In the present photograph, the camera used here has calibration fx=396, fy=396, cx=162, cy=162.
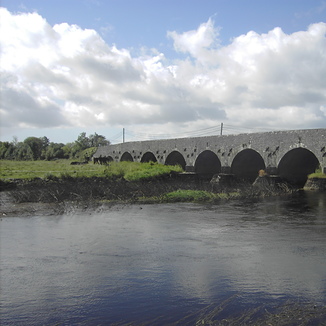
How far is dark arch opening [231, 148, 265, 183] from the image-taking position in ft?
117

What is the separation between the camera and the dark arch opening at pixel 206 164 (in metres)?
40.3

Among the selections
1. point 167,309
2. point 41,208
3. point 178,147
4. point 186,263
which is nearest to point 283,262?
point 186,263

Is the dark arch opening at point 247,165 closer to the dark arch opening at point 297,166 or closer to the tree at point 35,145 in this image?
the dark arch opening at point 297,166

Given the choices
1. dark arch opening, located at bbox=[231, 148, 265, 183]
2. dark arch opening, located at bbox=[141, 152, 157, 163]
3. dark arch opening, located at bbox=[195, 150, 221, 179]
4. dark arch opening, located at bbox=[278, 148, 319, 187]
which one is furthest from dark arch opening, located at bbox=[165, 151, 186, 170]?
dark arch opening, located at bbox=[278, 148, 319, 187]

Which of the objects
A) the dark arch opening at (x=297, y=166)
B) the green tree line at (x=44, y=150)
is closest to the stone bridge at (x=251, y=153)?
the dark arch opening at (x=297, y=166)

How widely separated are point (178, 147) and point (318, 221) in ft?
89.0

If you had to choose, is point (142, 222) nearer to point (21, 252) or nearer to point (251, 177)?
point (21, 252)

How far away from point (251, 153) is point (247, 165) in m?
1.74

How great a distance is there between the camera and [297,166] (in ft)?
109

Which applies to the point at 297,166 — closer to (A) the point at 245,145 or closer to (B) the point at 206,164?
(A) the point at 245,145

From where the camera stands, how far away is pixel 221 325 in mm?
6715

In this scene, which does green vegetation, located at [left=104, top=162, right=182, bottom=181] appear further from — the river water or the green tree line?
the green tree line

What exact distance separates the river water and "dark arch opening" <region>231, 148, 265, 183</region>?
18.4 m

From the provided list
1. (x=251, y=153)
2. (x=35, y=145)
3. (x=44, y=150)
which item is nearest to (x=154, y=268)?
(x=251, y=153)
